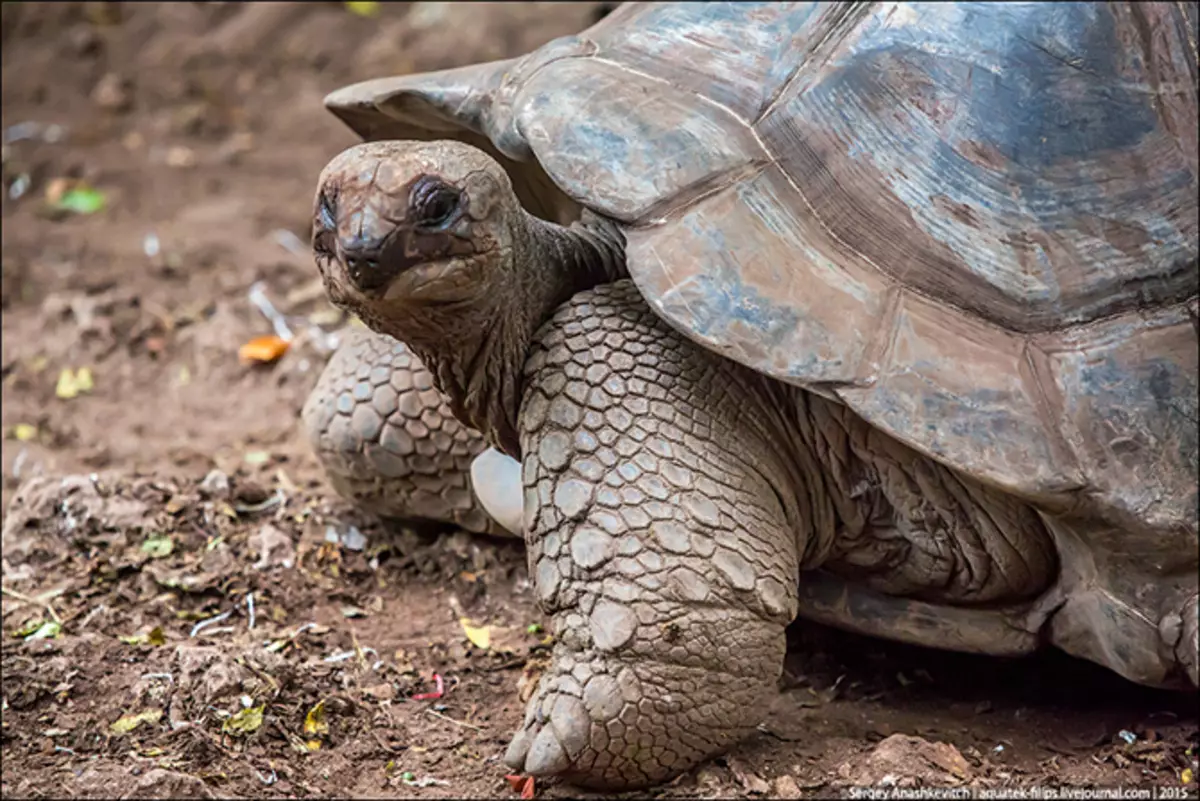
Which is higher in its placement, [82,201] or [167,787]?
[167,787]

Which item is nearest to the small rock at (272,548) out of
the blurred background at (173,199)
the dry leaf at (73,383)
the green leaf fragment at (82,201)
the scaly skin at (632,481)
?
the blurred background at (173,199)

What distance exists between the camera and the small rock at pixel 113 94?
6777 mm

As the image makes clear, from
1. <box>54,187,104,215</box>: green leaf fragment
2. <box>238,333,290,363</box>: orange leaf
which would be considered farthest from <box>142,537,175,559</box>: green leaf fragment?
<box>54,187,104,215</box>: green leaf fragment

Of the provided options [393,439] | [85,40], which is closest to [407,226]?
[393,439]

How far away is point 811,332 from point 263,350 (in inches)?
106

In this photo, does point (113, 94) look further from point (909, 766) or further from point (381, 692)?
point (909, 766)

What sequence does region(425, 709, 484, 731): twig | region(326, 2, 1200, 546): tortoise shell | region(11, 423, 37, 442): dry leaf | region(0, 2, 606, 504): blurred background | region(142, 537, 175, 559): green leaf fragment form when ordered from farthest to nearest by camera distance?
region(0, 2, 606, 504): blurred background, region(11, 423, 37, 442): dry leaf, region(142, 537, 175, 559): green leaf fragment, region(425, 709, 484, 731): twig, region(326, 2, 1200, 546): tortoise shell

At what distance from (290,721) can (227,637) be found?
50 centimetres

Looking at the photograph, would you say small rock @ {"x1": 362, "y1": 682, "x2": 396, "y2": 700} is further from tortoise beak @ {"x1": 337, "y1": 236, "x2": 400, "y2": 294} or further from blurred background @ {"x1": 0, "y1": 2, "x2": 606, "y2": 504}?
blurred background @ {"x1": 0, "y1": 2, "x2": 606, "y2": 504}

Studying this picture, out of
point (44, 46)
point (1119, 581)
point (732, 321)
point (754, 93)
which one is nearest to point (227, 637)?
point (732, 321)

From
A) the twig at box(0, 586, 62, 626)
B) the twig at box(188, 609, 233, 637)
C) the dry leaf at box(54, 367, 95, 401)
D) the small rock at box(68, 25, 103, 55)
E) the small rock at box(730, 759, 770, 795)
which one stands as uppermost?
the small rock at box(730, 759, 770, 795)

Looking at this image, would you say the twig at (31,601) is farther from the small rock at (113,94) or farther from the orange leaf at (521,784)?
the small rock at (113,94)

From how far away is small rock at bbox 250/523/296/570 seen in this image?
12.7 ft

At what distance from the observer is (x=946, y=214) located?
3061 mm
